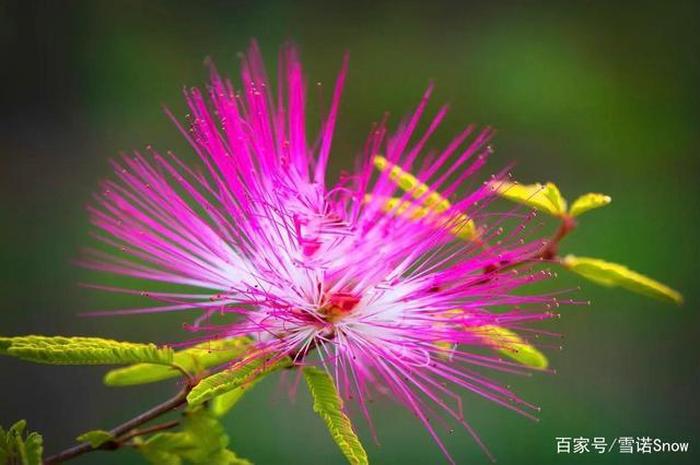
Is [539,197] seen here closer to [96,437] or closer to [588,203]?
[588,203]

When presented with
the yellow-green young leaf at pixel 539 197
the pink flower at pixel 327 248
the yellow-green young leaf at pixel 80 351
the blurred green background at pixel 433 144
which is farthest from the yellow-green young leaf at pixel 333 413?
the blurred green background at pixel 433 144

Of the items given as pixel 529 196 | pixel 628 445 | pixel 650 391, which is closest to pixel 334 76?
pixel 650 391

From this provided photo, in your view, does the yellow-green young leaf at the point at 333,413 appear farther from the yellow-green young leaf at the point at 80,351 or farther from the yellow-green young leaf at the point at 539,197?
the yellow-green young leaf at the point at 539,197

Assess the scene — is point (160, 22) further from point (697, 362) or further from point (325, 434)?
point (697, 362)

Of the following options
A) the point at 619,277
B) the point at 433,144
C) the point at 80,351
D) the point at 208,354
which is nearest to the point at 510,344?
the point at 619,277

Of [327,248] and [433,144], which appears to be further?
[433,144]

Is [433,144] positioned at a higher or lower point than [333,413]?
higher

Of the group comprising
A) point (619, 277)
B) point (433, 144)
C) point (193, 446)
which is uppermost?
point (433, 144)
